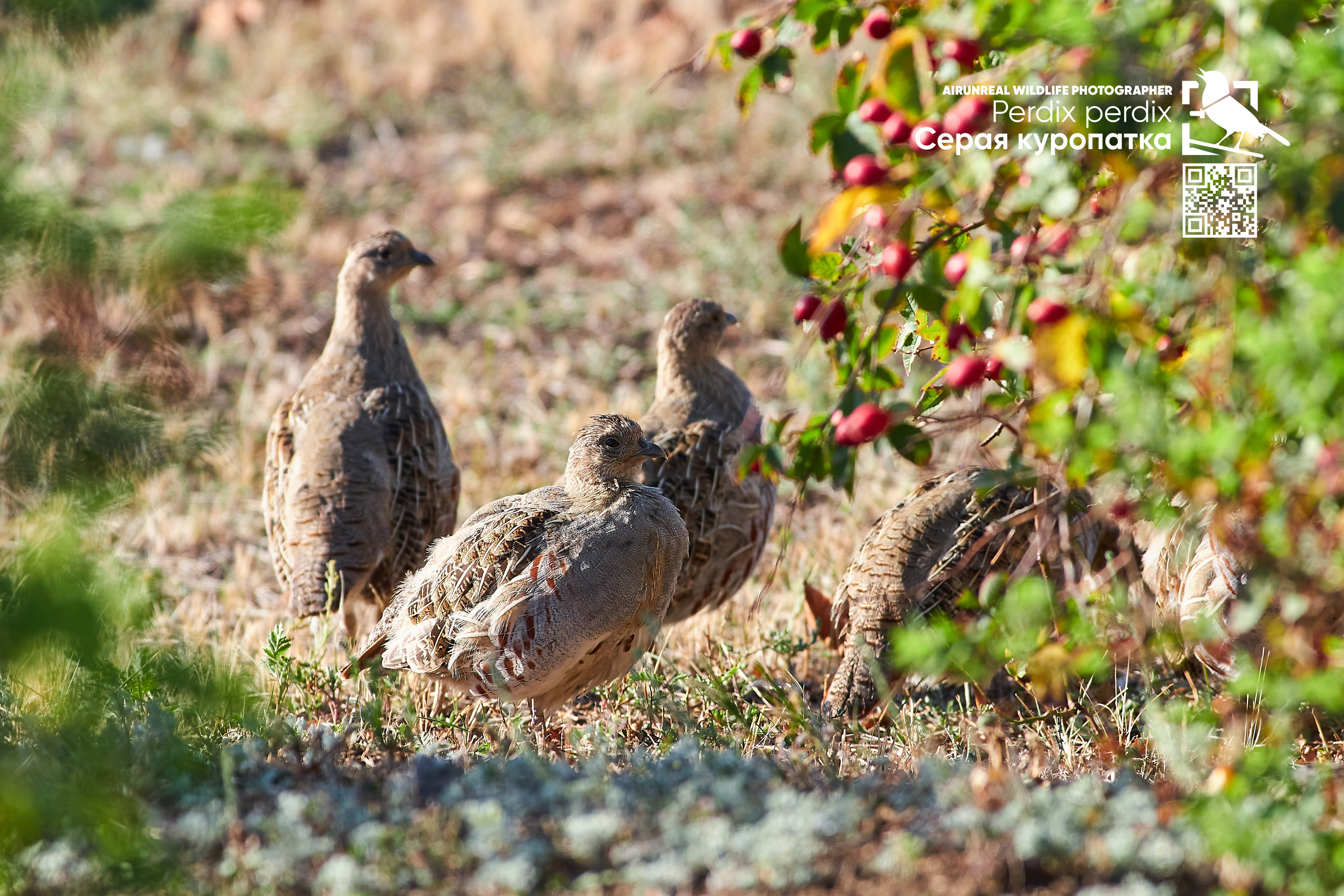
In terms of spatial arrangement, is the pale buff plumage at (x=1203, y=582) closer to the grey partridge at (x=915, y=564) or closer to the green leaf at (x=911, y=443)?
the grey partridge at (x=915, y=564)

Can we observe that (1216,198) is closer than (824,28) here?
Yes

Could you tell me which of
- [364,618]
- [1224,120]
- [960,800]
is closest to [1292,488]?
[1224,120]

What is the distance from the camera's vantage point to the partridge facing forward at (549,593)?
4.25m

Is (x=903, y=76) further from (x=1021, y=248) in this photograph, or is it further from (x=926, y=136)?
(x=1021, y=248)

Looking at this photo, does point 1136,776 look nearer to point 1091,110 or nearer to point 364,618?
point 1091,110

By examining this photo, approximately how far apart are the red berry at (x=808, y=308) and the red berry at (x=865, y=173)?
0.37 m

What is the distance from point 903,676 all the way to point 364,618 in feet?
8.76

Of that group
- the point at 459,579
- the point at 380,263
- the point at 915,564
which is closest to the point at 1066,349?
the point at 915,564

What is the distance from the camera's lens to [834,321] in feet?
9.50

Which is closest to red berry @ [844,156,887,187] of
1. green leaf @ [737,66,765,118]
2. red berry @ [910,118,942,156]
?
red berry @ [910,118,942,156]

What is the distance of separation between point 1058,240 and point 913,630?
3.16 ft

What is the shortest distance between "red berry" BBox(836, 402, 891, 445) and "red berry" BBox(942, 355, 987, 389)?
0.56 ft

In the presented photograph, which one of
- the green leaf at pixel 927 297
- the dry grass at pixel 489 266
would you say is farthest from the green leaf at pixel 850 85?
the dry grass at pixel 489 266

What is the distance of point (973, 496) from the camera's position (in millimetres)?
4621
